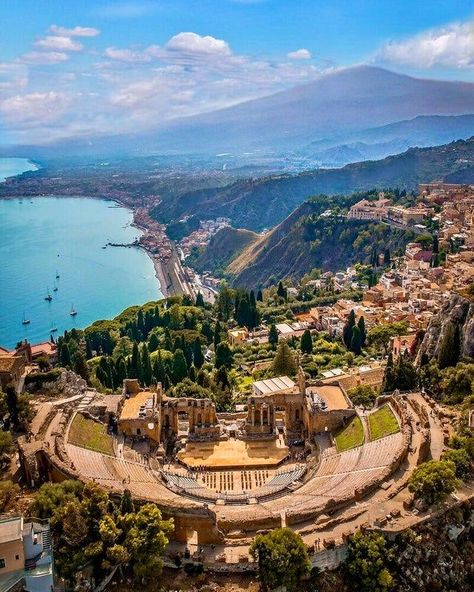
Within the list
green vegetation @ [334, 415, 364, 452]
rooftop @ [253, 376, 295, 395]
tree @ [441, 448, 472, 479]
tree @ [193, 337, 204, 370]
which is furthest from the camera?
tree @ [193, 337, 204, 370]

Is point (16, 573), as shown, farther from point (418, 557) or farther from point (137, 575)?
point (418, 557)

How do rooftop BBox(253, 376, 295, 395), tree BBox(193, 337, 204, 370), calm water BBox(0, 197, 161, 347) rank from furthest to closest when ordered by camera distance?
calm water BBox(0, 197, 161, 347) < tree BBox(193, 337, 204, 370) < rooftop BBox(253, 376, 295, 395)

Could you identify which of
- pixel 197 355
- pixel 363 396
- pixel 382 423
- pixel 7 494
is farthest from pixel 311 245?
pixel 7 494

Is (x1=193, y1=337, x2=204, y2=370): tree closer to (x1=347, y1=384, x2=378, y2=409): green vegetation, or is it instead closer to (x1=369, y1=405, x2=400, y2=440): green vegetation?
(x1=347, y1=384, x2=378, y2=409): green vegetation

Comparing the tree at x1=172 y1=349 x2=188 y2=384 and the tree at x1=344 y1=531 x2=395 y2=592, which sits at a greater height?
the tree at x1=344 y1=531 x2=395 y2=592

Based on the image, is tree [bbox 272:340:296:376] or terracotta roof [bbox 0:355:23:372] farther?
tree [bbox 272:340:296:376]


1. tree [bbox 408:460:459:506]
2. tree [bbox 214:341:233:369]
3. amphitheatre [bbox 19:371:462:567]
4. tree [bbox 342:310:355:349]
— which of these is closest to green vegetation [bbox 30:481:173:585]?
amphitheatre [bbox 19:371:462:567]

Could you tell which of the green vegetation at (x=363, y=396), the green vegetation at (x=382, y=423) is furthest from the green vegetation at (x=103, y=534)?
the green vegetation at (x=363, y=396)

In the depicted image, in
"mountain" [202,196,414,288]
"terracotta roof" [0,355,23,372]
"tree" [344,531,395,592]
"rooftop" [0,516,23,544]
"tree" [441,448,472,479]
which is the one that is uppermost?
"terracotta roof" [0,355,23,372]
